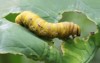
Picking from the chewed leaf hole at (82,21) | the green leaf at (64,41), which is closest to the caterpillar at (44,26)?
the green leaf at (64,41)

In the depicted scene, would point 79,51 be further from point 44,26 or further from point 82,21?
point 82,21

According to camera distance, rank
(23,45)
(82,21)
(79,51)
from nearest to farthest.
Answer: (23,45), (79,51), (82,21)

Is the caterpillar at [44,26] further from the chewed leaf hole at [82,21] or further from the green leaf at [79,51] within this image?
the chewed leaf hole at [82,21]

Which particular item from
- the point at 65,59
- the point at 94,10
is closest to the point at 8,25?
the point at 65,59

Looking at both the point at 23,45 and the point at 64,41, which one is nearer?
the point at 23,45

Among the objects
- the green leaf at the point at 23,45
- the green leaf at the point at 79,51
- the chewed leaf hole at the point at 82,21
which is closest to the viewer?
the green leaf at the point at 23,45

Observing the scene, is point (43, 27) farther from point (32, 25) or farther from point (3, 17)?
point (3, 17)

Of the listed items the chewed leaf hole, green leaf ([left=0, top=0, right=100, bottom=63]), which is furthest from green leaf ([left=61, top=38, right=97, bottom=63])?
the chewed leaf hole

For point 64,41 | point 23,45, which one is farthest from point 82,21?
point 23,45
